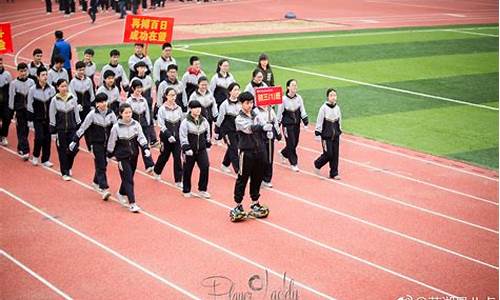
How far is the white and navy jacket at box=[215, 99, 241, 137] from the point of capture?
1432 centimetres

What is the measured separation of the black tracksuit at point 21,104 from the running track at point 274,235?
0.39m

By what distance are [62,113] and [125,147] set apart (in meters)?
2.11

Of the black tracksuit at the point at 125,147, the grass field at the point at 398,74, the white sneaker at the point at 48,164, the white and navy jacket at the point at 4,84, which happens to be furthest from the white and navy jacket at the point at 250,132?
the white and navy jacket at the point at 4,84

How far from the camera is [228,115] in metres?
14.4

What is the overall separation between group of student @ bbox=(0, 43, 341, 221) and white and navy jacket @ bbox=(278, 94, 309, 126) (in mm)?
21

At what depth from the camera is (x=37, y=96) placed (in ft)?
48.2

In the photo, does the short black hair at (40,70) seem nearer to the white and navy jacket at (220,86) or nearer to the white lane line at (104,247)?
the white lane line at (104,247)

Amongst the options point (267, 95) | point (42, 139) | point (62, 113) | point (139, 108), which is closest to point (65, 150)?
point (62, 113)

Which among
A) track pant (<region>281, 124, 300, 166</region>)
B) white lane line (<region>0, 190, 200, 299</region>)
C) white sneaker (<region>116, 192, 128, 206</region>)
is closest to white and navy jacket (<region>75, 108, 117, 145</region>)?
white sneaker (<region>116, 192, 128, 206</region>)

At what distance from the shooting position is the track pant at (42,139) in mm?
14797

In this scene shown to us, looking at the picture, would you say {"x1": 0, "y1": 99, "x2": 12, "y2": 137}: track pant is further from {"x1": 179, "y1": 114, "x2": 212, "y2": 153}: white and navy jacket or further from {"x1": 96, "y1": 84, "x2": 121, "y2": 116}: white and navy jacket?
{"x1": 179, "y1": 114, "x2": 212, "y2": 153}: white and navy jacket

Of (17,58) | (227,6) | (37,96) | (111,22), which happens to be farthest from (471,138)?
(227,6)

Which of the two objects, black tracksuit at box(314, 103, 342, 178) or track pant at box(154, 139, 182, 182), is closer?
track pant at box(154, 139, 182, 182)

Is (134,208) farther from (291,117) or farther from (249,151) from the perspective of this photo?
(291,117)
